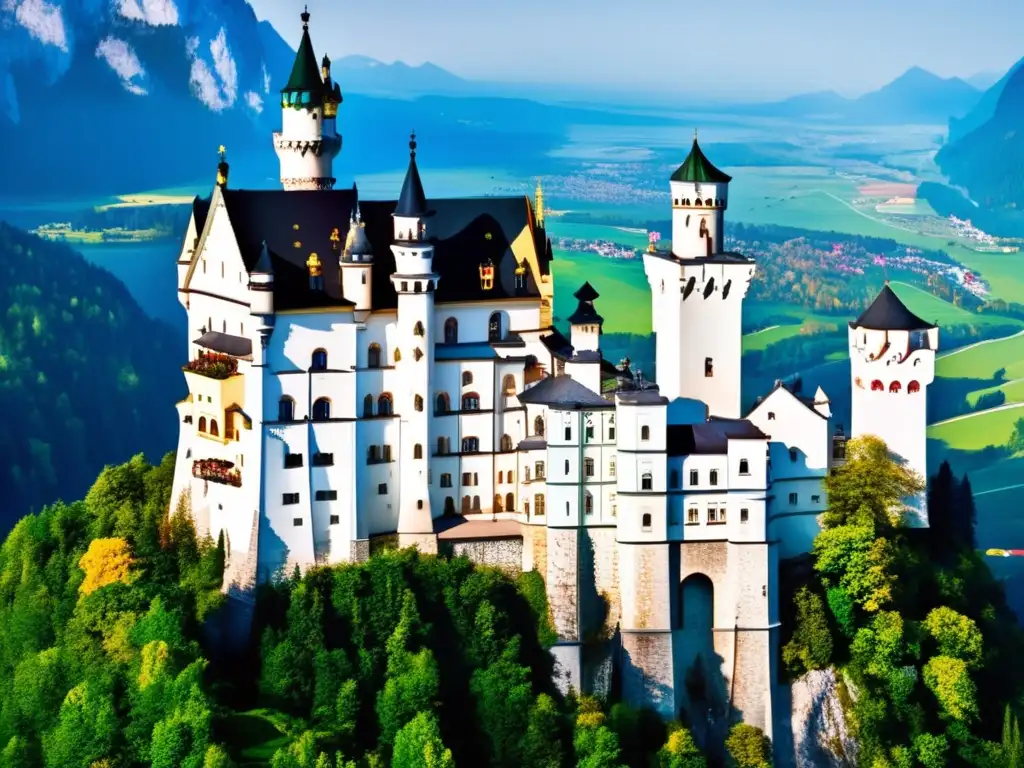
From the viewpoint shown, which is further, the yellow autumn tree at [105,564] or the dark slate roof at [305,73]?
the dark slate roof at [305,73]

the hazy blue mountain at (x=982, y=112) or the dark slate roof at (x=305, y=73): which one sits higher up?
the hazy blue mountain at (x=982, y=112)

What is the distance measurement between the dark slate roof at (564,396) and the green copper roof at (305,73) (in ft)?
40.7

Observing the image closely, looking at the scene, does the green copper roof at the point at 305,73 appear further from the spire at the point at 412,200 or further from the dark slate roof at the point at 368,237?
the spire at the point at 412,200

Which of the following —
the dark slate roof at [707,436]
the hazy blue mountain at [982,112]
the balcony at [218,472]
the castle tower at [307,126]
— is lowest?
the balcony at [218,472]

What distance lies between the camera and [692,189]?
2896 inches

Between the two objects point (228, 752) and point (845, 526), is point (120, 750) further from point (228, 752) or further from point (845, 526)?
point (845, 526)

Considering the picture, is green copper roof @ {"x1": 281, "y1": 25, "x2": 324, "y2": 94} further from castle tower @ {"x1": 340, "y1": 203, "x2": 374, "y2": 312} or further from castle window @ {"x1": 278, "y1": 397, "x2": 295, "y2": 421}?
castle window @ {"x1": 278, "y1": 397, "x2": 295, "y2": 421}

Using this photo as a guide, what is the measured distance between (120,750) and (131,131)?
56.6 m

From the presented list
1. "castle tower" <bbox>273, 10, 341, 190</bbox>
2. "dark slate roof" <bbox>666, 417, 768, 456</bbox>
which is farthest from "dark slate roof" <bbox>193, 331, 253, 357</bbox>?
"dark slate roof" <bbox>666, 417, 768, 456</bbox>

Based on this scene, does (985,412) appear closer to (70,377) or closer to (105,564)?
(70,377)

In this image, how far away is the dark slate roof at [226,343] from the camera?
6969 centimetres

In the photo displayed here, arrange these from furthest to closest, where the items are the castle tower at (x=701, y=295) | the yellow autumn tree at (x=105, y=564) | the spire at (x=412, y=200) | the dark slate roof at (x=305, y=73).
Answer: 1. the dark slate roof at (x=305, y=73)
2. the castle tower at (x=701, y=295)
3. the yellow autumn tree at (x=105, y=564)
4. the spire at (x=412, y=200)

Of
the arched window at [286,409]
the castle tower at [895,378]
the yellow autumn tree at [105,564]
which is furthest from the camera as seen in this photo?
the castle tower at [895,378]

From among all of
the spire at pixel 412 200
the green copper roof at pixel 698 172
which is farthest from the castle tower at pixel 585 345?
the spire at pixel 412 200
